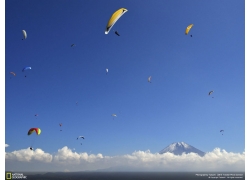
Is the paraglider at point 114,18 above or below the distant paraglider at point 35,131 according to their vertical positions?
above

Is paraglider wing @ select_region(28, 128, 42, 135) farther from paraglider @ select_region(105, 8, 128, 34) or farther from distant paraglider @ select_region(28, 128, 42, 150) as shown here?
paraglider @ select_region(105, 8, 128, 34)

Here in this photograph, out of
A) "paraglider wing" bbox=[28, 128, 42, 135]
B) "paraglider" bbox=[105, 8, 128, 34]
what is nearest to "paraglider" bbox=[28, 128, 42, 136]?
"paraglider wing" bbox=[28, 128, 42, 135]

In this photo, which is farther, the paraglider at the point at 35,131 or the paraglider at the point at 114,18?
the paraglider at the point at 35,131

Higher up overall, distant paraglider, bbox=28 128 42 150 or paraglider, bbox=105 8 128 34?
paraglider, bbox=105 8 128 34

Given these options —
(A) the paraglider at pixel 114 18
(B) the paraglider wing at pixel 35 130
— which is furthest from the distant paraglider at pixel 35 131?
(A) the paraglider at pixel 114 18

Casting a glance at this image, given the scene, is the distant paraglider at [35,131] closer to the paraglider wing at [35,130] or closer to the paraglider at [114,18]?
the paraglider wing at [35,130]

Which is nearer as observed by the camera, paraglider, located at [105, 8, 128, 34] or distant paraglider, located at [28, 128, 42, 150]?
paraglider, located at [105, 8, 128, 34]

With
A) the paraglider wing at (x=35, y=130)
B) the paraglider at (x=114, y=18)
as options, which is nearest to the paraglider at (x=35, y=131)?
the paraglider wing at (x=35, y=130)

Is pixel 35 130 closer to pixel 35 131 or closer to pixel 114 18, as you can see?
pixel 35 131

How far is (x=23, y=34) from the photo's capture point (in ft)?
116

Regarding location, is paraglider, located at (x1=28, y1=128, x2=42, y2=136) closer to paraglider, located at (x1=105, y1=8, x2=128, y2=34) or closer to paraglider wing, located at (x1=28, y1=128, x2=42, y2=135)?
paraglider wing, located at (x1=28, y1=128, x2=42, y2=135)

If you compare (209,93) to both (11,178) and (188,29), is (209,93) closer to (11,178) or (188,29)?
(188,29)

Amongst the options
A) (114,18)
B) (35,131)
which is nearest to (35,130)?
(35,131)
